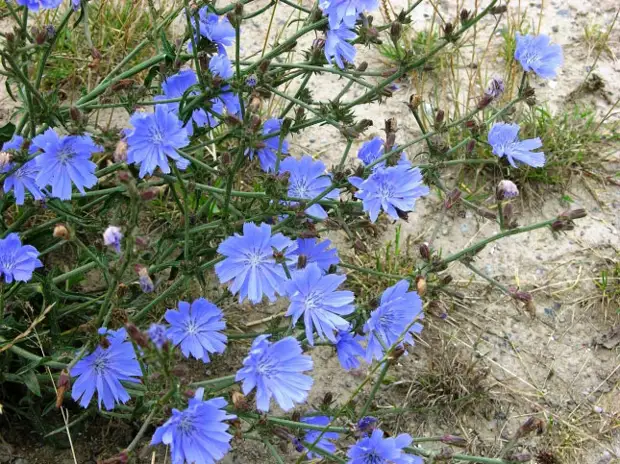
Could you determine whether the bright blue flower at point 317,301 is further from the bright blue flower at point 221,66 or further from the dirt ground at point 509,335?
the bright blue flower at point 221,66

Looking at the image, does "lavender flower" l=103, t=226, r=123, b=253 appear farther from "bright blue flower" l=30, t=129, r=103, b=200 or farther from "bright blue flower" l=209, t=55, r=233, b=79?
"bright blue flower" l=209, t=55, r=233, b=79

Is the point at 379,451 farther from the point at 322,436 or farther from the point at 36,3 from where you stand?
the point at 36,3

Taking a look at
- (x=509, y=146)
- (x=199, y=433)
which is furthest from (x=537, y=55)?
(x=199, y=433)

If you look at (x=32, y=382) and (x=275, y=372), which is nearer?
(x=275, y=372)

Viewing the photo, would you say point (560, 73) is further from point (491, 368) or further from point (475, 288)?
point (491, 368)

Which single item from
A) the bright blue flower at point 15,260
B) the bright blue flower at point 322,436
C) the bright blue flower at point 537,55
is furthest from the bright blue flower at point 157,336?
the bright blue flower at point 537,55

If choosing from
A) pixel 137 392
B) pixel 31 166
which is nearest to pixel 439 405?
pixel 137 392

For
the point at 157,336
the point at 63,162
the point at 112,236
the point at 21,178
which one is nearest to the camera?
the point at 157,336
